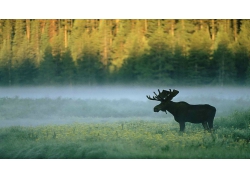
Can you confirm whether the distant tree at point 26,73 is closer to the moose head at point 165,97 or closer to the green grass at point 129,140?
the green grass at point 129,140

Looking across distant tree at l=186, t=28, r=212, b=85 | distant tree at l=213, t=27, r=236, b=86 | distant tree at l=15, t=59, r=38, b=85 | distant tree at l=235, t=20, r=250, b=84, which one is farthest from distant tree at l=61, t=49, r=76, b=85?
distant tree at l=235, t=20, r=250, b=84

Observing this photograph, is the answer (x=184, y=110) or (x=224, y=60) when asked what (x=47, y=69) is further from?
(x=224, y=60)

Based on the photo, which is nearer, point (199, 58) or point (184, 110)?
point (184, 110)

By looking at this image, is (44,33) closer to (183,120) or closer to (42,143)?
(42,143)

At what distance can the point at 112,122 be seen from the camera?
9469 millimetres

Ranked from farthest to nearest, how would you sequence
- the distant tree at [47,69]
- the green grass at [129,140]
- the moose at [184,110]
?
1. the distant tree at [47,69]
2. the moose at [184,110]
3. the green grass at [129,140]

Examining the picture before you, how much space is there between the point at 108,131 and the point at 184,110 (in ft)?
5.08

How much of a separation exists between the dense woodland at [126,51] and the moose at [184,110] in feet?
1.00

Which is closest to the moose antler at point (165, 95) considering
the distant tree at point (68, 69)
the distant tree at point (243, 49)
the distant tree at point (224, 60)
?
the distant tree at point (224, 60)

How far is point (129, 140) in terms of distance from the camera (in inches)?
366

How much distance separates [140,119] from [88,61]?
1551 mm

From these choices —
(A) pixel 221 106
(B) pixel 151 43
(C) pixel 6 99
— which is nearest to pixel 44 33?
(C) pixel 6 99

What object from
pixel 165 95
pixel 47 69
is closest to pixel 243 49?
pixel 165 95

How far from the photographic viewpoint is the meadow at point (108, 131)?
9.23m
